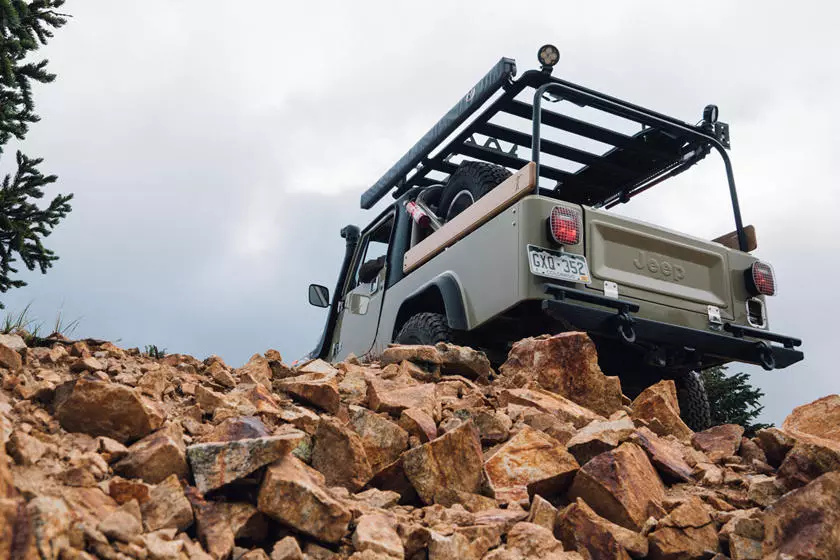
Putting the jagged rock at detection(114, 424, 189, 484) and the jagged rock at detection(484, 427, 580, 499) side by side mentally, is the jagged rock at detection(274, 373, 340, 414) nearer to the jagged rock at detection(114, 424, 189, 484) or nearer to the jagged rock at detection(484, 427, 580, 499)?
the jagged rock at detection(484, 427, 580, 499)

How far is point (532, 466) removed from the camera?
3184 millimetres

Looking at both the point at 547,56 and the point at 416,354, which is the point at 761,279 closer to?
the point at 547,56

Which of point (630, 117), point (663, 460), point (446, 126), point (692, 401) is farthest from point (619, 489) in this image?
point (446, 126)

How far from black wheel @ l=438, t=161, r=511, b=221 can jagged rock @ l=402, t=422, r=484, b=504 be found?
2.86 m

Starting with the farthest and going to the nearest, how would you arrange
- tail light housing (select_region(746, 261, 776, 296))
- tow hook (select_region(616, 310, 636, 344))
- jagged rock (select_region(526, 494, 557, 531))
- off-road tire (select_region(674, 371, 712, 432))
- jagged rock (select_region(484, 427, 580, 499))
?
off-road tire (select_region(674, 371, 712, 432))
tail light housing (select_region(746, 261, 776, 296))
tow hook (select_region(616, 310, 636, 344))
jagged rock (select_region(484, 427, 580, 499))
jagged rock (select_region(526, 494, 557, 531))

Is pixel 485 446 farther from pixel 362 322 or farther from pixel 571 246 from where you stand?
pixel 362 322

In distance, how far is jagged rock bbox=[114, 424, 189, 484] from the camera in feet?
8.27

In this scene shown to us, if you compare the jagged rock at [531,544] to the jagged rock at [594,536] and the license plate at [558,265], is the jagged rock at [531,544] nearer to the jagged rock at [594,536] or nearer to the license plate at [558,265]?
the jagged rock at [594,536]

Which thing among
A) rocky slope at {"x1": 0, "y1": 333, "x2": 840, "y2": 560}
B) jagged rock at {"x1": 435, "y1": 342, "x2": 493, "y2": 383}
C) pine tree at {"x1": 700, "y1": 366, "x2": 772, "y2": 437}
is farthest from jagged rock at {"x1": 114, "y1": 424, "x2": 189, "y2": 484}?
pine tree at {"x1": 700, "y1": 366, "x2": 772, "y2": 437}

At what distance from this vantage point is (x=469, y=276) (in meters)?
5.15

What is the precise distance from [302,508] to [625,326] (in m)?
2.80

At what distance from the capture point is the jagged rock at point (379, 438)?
3.13 m

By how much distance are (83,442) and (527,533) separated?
5.13 feet

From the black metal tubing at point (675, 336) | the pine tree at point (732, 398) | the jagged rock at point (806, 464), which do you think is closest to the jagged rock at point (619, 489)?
the jagged rock at point (806, 464)
